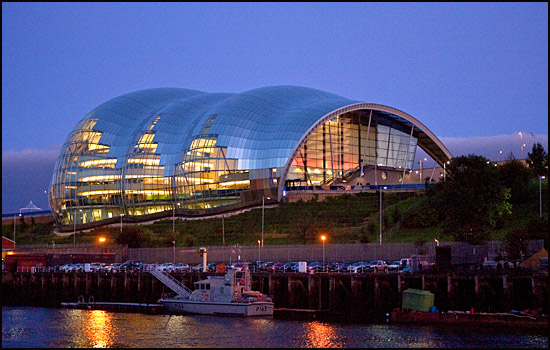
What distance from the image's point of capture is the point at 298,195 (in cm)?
11650

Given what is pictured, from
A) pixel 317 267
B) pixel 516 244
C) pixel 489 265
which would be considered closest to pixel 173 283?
pixel 317 267

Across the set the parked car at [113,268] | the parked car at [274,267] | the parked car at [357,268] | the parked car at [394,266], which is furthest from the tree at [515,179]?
the parked car at [113,268]

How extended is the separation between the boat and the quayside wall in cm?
324

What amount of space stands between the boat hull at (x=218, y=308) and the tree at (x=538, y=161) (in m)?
61.4

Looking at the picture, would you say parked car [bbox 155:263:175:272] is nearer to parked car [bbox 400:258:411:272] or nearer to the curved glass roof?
parked car [bbox 400:258:411:272]

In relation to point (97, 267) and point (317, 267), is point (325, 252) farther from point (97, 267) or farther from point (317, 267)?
point (97, 267)

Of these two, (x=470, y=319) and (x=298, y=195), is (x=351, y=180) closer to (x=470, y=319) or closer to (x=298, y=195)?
(x=298, y=195)

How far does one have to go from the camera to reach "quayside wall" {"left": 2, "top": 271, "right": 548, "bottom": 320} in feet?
182

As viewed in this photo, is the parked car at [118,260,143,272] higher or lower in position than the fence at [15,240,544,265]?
lower

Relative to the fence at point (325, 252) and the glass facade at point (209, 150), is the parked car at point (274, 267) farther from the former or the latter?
the glass facade at point (209, 150)

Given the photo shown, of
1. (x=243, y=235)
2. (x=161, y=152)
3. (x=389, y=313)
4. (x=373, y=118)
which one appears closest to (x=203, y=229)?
(x=243, y=235)

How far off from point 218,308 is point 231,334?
1048cm

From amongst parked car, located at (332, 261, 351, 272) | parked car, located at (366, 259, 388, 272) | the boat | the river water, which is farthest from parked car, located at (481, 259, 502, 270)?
the boat

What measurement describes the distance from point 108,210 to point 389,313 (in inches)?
3352
